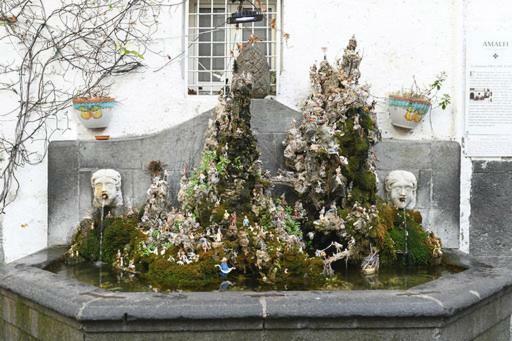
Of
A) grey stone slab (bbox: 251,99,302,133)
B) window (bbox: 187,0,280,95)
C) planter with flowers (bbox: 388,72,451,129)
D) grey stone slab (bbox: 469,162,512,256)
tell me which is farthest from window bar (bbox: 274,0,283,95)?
grey stone slab (bbox: 469,162,512,256)

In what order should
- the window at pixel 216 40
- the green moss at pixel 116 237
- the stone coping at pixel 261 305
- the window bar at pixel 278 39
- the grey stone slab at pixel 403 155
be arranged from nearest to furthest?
the stone coping at pixel 261 305
the green moss at pixel 116 237
the grey stone slab at pixel 403 155
the window bar at pixel 278 39
the window at pixel 216 40

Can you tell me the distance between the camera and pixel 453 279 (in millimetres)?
4656

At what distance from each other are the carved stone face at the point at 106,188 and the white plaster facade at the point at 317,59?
1.41 ft

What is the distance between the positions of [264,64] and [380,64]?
43.8 inches

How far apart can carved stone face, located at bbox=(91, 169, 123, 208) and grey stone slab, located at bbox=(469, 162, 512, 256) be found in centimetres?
320

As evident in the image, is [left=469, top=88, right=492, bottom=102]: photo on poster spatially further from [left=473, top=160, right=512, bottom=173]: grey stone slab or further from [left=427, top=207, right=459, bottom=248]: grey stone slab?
[left=427, top=207, right=459, bottom=248]: grey stone slab

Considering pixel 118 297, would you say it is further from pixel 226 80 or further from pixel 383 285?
pixel 226 80

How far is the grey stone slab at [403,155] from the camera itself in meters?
6.16

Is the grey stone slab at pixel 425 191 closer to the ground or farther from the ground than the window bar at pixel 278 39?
closer to the ground

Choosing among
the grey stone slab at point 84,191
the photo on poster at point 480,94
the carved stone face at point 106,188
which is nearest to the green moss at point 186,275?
the carved stone face at point 106,188

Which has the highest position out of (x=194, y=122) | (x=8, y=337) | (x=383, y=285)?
(x=194, y=122)

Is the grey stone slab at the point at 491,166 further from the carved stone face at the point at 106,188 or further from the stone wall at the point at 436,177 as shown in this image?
the carved stone face at the point at 106,188

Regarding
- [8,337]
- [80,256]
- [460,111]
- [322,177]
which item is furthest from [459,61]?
[8,337]

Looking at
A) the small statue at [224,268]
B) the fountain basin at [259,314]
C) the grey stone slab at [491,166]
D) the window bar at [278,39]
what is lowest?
the fountain basin at [259,314]
